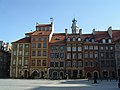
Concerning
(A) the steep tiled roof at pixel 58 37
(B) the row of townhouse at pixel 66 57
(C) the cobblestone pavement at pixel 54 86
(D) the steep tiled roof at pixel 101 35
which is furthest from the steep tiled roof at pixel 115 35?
(C) the cobblestone pavement at pixel 54 86

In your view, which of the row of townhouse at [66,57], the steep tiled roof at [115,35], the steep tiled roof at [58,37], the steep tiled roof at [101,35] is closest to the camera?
the row of townhouse at [66,57]

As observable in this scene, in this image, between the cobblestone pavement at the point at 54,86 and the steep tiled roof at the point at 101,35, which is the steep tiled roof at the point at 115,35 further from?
the cobblestone pavement at the point at 54,86

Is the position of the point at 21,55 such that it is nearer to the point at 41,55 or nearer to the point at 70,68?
the point at 41,55

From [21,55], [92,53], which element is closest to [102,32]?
[92,53]

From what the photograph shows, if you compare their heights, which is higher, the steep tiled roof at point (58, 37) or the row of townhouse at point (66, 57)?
the steep tiled roof at point (58, 37)

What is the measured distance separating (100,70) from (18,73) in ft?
84.0

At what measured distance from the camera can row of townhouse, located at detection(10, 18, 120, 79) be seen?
66.7m

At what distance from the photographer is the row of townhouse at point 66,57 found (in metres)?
66.7

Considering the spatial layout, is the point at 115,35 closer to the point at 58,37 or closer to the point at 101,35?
the point at 101,35

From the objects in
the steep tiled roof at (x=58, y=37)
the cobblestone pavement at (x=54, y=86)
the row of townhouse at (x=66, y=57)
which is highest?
the steep tiled roof at (x=58, y=37)

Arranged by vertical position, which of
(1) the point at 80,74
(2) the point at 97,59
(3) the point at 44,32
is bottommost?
(1) the point at 80,74

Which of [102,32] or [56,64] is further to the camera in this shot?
[102,32]

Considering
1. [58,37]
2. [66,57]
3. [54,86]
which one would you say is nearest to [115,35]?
[66,57]

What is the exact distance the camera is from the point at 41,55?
68438mm
